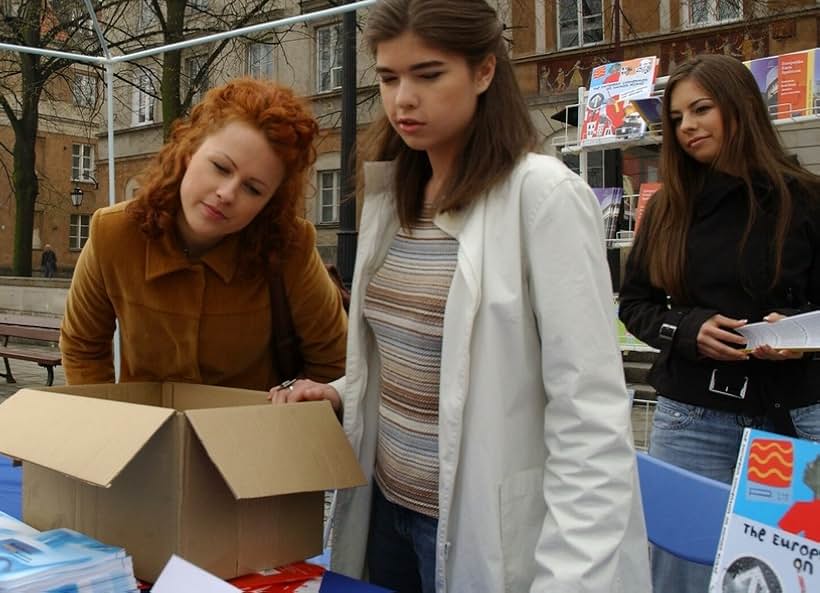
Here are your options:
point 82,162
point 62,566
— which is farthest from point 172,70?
point 82,162

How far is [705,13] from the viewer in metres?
11.5

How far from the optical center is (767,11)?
10.9 metres

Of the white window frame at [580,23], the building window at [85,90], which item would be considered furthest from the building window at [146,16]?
the white window frame at [580,23]

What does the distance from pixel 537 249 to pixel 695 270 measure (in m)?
1.02

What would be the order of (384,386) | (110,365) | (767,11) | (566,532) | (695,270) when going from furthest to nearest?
1. (767,11)
2. (695,270)
3. (110,365)
4. (384,386)
5. (566,532)

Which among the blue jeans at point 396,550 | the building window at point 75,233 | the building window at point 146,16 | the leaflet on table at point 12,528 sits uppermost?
the building window at point 146,16

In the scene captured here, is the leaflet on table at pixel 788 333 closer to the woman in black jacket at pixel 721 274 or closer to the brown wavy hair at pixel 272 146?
the woman in black jacket at pixel 721 274

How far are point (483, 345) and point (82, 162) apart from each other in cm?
2907

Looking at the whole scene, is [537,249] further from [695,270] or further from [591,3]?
[591,3]

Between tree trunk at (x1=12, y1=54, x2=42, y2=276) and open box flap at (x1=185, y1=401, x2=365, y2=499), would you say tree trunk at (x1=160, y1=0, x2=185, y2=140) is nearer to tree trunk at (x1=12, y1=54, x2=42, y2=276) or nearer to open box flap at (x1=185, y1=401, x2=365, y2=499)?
tree trunk at (x1=12, y1=54, x2=42, y2=276)

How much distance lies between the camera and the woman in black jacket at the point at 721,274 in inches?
74.5

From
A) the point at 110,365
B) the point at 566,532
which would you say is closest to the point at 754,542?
the point at 566,532

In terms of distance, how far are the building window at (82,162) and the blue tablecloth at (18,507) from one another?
2701 cm

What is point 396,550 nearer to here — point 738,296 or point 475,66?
point 475,66
